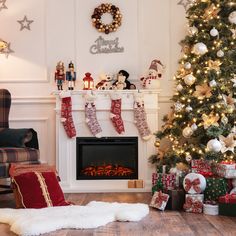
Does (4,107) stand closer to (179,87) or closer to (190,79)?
(179,87)

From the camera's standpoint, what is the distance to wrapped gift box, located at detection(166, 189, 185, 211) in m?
3.80

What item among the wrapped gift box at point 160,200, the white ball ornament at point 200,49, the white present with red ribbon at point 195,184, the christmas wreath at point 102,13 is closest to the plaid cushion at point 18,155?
the wrapped gift box at point 160,200

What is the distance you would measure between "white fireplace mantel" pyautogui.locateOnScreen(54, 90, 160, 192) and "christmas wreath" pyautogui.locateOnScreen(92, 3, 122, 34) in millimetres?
804

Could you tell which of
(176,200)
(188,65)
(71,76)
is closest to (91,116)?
(71,76)

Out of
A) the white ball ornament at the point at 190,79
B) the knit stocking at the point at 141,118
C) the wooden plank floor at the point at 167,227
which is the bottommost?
the wooden plank floor at the point at 167,227

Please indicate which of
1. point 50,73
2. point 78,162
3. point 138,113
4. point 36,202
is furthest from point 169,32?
point 36,202

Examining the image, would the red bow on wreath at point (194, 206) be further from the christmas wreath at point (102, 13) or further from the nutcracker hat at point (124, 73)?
the christmas wreath at point (102, 13)

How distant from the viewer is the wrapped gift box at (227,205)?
3482 millimetres

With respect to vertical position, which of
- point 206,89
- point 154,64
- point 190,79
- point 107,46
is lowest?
point 206,89

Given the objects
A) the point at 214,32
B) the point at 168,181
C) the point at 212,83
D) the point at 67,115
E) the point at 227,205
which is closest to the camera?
the point at 227,205

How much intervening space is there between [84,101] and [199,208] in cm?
186

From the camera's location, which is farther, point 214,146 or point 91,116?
point 91,116

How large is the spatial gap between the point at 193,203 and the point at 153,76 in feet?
5.77

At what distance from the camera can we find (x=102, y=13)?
5.08 meters
